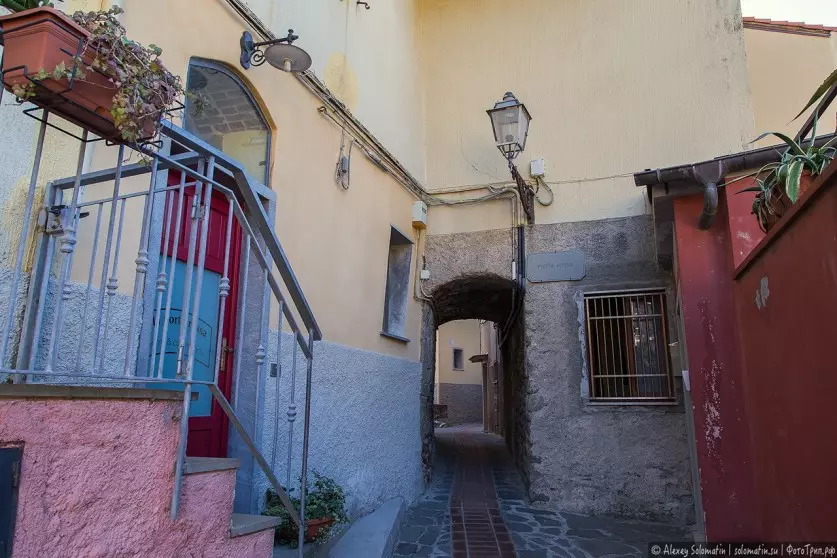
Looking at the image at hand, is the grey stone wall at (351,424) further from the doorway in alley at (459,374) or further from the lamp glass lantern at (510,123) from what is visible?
the doorway in alley at (459,374)

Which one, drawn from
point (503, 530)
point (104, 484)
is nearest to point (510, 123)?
point (503, 530)

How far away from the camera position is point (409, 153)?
725cm

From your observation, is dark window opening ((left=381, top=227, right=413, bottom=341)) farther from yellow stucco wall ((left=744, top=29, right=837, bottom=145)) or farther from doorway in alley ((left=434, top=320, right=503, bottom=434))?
doorway in alley ((left=434, top=320, right=503, bottom=434))

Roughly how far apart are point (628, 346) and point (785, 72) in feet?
13.7

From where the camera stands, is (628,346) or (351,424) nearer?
(351,424)

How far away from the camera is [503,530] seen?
5.40 metres

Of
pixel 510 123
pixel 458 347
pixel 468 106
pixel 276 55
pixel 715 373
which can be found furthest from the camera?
pixel 458 347

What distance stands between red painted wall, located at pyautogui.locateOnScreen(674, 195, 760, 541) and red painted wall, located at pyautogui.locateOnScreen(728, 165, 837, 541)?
57 centimetres

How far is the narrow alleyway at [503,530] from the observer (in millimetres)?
4797

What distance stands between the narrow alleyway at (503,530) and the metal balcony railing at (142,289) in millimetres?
1843

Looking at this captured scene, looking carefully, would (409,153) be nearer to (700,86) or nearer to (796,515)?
(700,86)

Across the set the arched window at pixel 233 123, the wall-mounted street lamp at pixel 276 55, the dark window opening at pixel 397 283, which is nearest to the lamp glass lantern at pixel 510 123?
the dark window opening at pixel 397 283

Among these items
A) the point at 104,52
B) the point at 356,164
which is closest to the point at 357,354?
the point at 356,164

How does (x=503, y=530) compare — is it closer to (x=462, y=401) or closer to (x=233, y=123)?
(x=233, y=123)
